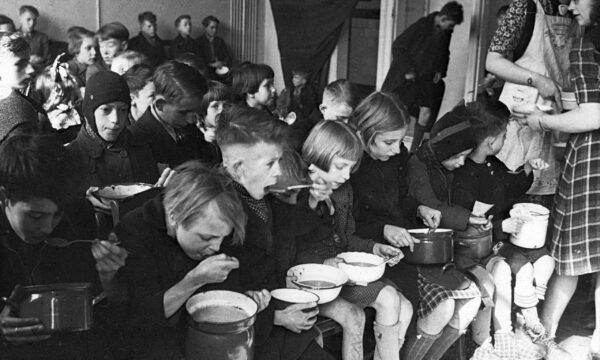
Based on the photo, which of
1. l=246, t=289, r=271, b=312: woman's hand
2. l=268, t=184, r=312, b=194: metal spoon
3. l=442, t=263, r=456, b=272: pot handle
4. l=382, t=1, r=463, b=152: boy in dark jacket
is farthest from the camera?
l=382, t=1, r=463, b=152: boy in dark jacket

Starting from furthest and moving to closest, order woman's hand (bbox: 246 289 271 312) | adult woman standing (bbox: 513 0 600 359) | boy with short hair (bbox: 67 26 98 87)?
1. boy with short hair (bbox: 67 26 98 87)
2. adult woman standing (bbox: 513 0 600 359)
3. woman's hand (bbox: 246 289 271 312)

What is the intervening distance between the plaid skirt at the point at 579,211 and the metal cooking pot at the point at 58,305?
2.36 m

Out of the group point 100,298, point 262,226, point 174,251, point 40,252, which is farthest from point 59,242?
point 262,226

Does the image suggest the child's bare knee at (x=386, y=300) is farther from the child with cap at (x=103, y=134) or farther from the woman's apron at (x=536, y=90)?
the woman's apron at (x=536, y=90)

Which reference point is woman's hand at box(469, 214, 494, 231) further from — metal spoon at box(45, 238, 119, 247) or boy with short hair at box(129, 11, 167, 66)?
boy with short hair at box(129, 11, 167, 66)

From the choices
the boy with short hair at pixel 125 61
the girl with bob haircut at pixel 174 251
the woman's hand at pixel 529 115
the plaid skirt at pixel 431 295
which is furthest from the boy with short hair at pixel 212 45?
the girl with bob haircut at pixel 174 251

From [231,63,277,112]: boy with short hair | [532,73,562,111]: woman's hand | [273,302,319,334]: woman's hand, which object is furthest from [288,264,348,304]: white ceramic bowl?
[231,63,277,112]: boy with short hair

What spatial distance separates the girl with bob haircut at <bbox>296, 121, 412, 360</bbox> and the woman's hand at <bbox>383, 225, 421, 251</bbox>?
60 millimetres

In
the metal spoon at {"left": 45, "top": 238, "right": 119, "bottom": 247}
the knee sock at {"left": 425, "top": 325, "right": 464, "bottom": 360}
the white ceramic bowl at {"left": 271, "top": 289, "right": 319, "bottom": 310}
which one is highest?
the metal spoon at {"left": 45, "top": 238, "right": 119, "bottom": 247}

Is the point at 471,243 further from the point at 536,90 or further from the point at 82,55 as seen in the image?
the point at 82,55

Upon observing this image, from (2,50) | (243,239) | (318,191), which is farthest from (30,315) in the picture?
(2,50)

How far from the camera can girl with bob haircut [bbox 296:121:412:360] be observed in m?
2.61

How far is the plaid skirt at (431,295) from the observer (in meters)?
2.91

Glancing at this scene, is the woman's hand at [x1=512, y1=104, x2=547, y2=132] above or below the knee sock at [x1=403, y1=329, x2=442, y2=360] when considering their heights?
above
